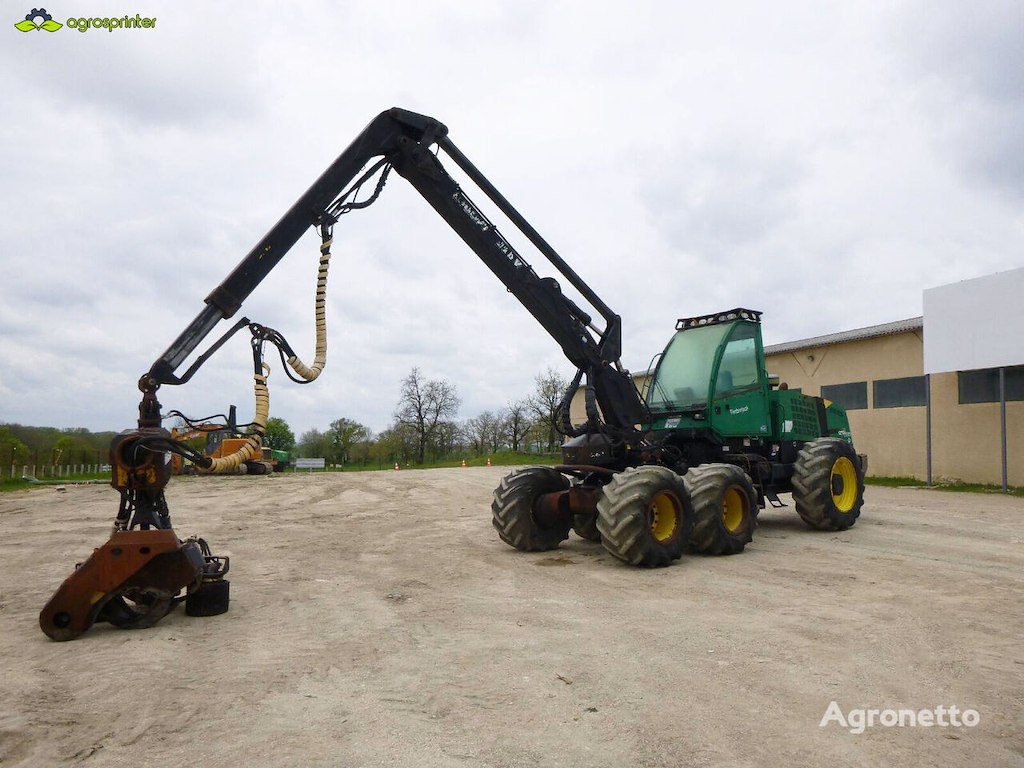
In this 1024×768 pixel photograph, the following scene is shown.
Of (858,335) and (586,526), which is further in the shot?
(858,335)

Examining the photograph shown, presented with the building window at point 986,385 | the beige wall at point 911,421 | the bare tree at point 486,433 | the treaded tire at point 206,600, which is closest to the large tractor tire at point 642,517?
the treaded tire at point 206,600

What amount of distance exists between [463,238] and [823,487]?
21.0 ft

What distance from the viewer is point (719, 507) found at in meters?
8.86

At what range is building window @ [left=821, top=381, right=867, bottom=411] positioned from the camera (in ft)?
78.0

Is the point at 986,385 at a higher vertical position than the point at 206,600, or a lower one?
higher

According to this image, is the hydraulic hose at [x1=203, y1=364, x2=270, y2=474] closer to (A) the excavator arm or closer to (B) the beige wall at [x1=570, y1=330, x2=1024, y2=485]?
(A) the excavator arm

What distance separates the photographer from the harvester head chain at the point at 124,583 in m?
5.66

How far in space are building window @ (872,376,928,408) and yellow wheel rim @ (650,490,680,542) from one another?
639 inches

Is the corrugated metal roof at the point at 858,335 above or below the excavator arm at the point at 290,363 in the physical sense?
above

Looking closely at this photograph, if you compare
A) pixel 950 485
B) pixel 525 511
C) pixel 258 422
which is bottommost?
pixel 950 485

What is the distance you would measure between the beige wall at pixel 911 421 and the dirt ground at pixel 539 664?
38.5ft

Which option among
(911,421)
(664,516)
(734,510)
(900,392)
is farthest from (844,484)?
(900,392)

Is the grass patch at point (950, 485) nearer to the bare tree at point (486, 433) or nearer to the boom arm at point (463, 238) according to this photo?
the boom arm at point (463, 238)

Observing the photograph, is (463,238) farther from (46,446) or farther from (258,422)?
(46,446)
